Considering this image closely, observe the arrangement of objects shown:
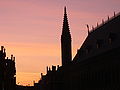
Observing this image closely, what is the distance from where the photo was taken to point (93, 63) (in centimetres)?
7919

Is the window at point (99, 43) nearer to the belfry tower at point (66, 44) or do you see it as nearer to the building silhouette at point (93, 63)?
the building silhouette at point (93, 63)

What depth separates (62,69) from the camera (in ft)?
322

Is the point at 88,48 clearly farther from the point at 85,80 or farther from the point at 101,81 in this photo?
the point at 101,81

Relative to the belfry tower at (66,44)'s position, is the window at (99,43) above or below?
below

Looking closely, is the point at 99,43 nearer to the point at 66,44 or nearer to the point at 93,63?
the point at 93,63

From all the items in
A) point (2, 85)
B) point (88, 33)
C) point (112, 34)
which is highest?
point (88, 33)

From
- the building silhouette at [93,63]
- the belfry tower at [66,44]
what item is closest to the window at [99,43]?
the building silhouette at [93,63]

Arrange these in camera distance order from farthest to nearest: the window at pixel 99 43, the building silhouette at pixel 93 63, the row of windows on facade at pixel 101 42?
the window at pixel 99 43
the row of windows on facade at pixel 101 42
the building silhouette at pixel 93 63

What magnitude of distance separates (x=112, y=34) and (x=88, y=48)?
1470 centimetres

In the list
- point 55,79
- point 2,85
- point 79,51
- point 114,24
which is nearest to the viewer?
point 2,85

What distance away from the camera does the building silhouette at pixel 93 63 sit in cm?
7069

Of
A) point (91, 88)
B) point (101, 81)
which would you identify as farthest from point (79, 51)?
point (101, 81)

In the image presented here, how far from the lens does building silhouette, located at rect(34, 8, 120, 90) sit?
2783 inches

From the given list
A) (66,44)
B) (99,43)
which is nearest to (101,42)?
(99,43)
